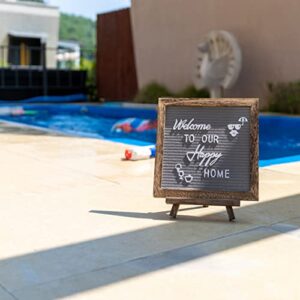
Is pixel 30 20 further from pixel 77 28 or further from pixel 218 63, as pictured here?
pixel 77 28

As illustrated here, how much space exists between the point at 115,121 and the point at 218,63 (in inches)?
109

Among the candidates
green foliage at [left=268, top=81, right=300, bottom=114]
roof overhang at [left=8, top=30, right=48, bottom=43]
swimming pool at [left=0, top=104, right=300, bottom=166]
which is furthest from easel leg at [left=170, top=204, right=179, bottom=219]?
roof overhang at [left=8, top=30, right=48, bottom=43]

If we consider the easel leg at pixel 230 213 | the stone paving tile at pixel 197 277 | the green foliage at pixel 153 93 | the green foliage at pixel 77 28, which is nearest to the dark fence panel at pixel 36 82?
the green foliage at pixel 153 93

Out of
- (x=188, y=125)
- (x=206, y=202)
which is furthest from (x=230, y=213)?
(x=188, y=125)

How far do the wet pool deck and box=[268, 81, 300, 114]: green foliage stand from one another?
5.87 metres

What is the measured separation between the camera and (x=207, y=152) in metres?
3.48

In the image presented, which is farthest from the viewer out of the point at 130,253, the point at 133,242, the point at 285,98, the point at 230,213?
the point at 285,98

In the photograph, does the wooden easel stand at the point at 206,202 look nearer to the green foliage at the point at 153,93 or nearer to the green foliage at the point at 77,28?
the green foliage at the point at 153,93

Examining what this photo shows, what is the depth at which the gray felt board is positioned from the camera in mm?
3428

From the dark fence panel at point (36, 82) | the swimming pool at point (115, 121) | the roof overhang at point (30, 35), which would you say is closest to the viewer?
the swimming pool at point (115, 121)

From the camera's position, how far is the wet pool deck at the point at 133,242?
238 cm

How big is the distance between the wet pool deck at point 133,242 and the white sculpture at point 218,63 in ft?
22.1

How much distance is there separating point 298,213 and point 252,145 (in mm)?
611

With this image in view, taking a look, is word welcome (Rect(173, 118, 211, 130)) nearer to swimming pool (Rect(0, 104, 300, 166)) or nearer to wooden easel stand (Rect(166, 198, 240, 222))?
wooden easel stand (Rect(166, 198, 240, 222))
